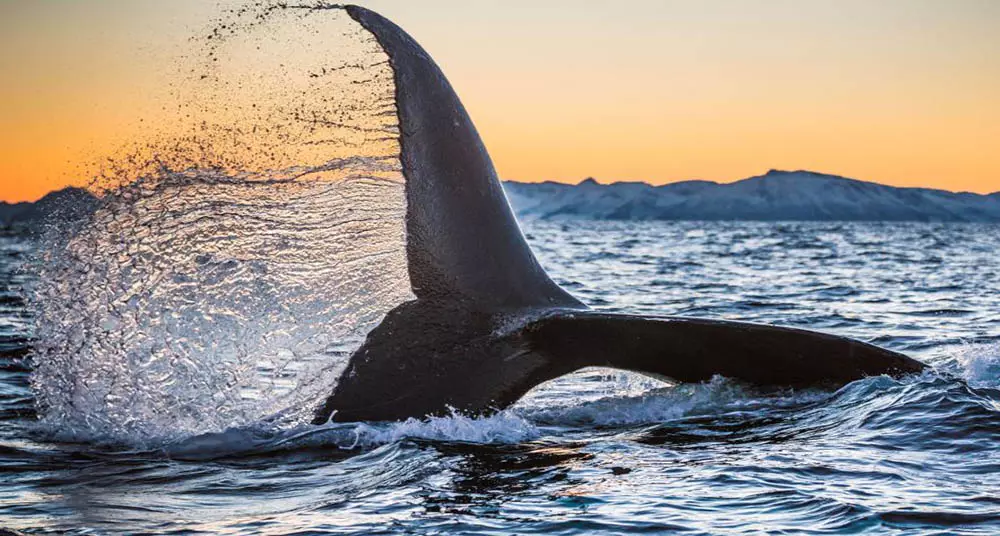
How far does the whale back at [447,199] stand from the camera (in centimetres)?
629

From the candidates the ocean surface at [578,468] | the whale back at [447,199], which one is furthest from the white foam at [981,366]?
the whale back at [447,199]

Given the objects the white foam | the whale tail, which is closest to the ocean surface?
the white foam

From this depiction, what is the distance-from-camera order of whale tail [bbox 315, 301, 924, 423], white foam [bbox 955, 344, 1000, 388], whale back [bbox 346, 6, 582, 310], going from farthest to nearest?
white foam [bbox 955, 344, 1000, 388], whale back [bbox 346, 6, 582, 310], whale tail [bbox 315, 301, 924, 423]

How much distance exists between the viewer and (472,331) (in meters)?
6.48

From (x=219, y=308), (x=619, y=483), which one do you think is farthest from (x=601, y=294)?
(x=619, y=483)

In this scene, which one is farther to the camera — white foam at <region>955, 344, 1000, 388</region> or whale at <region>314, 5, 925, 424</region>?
white foam at <region>955, 344, 1000, 388</region>

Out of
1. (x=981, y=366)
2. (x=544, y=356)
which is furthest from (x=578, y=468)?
(x=981, y=366)

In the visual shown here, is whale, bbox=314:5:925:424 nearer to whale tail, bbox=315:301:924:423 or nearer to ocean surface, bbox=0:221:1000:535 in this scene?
whale tail, bbox=315:301:924:423

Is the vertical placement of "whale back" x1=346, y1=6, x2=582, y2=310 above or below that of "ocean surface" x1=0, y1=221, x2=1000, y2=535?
above

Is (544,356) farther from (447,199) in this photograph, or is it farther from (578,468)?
(447,199)

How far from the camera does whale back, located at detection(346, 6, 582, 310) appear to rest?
629 centimetres

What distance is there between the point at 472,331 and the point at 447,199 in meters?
0.73

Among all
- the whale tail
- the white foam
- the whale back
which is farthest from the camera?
the white foam

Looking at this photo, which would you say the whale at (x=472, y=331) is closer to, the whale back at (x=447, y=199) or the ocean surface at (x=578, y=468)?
the whale back at (x=447, y=199)
